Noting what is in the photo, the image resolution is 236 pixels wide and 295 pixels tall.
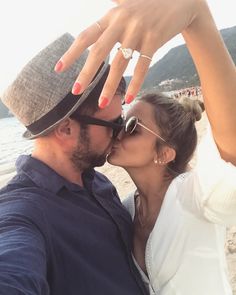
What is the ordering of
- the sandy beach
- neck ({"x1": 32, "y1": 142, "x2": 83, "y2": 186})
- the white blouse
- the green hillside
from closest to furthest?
1. the white blouse
2. neck ({"x1": 32, "y1": 142, "x2": 83, "y2": 186})
3. the sandy beach
4. the green hillside

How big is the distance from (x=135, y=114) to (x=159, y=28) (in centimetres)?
166

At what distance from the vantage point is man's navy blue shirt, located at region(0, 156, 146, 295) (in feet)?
4.44

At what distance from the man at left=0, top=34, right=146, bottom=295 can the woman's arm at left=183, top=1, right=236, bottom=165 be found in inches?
24.2

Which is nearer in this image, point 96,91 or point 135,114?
point 96,91

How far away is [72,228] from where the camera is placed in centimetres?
179

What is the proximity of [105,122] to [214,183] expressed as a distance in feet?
2.76

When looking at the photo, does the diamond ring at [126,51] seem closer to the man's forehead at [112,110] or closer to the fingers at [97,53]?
the fingers at [97,53]

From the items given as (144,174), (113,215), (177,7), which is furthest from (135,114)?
(177,7)

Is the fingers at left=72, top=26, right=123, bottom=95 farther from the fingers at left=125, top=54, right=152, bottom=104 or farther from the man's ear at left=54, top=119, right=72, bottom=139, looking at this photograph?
the man's ear at left=54, top=119, right=72, bottom=139

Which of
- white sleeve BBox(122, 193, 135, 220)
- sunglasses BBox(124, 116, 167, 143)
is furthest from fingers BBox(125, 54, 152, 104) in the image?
white sleeve BBox(122, 193, 135, 220)

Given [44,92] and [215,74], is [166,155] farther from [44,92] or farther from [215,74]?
[215,74]

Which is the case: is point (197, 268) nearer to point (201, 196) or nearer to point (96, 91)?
point (201, 196)

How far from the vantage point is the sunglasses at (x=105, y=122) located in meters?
2.27

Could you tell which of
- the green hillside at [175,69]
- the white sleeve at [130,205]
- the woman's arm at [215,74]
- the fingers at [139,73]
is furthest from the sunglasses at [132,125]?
the green hillside at [175,69]
